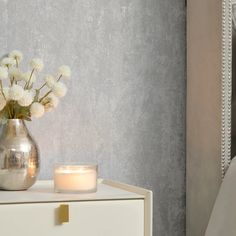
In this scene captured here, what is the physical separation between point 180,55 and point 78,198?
778 millimetres

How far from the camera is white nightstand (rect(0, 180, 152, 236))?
1387 millimetres

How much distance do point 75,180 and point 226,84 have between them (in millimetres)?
574

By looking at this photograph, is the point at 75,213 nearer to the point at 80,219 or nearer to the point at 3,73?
the point at 80,219

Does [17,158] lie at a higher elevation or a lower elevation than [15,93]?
lower

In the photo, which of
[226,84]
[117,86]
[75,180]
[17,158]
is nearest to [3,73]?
[17,158]

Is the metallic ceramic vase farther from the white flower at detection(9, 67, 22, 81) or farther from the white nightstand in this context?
A: the white flower at detection(9, 67, 22, 81)

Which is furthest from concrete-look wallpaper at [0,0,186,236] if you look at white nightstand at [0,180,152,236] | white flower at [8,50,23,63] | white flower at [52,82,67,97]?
→ white nightstand at [0,180,152,236]

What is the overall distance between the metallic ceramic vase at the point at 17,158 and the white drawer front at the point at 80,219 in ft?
0.55

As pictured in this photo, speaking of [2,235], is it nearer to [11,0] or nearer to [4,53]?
[4,53]

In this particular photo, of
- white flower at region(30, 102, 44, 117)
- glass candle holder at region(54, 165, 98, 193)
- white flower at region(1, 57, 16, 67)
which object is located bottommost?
glass candle holder at region(54, 165, 98, 193)

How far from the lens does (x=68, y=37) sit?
6.13ft

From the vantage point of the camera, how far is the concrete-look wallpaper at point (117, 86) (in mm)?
1842

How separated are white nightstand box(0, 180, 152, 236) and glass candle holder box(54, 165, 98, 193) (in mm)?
27

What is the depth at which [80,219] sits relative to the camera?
1.44 m
